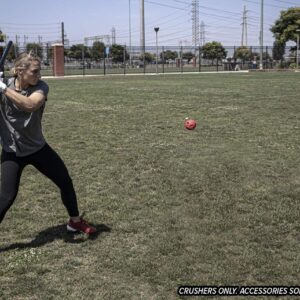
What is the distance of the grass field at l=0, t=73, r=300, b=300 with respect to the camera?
12.7ft

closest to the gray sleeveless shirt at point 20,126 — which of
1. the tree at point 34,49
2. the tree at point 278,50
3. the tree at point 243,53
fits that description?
the tree at point 34,49

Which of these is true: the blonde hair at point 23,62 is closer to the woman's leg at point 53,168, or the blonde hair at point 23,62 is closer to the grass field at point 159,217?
the woman's leg at point 53,168

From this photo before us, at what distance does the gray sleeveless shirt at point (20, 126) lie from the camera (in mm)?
4227

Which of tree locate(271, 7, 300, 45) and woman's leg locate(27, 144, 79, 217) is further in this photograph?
tree locate(271, 7, 300, 45)

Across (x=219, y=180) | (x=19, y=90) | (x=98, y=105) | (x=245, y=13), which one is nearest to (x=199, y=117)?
(x=98, y=105)

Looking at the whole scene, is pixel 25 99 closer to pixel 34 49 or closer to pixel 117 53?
pixel 34 49

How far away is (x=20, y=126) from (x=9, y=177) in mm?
444

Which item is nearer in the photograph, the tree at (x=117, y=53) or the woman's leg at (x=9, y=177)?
the woman's leg at (x=9, y=177)

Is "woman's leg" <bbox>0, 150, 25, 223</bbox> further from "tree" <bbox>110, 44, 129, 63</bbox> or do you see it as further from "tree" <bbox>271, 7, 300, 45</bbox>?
"tree" <bbox>271, 7, 300, 45</bbox>

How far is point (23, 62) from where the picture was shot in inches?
162

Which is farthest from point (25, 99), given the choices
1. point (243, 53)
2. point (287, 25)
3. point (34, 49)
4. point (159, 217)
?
point (287, 25)

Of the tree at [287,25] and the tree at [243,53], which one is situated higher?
the tree at [287,25]

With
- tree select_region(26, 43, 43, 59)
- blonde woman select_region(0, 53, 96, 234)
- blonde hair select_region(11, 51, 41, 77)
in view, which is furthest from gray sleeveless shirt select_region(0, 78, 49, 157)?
tree select_region(26, 43, 43, 59)

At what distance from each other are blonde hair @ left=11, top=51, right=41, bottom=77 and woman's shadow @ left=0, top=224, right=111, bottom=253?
1.48 meters
